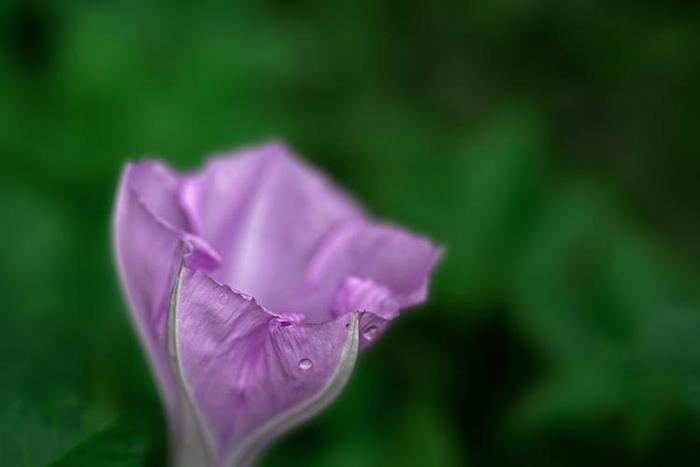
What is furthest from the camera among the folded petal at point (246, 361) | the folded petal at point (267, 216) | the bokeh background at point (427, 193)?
the bokeh background at point (427, 193)

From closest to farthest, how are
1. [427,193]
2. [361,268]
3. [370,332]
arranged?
[370,332] → [361,268] → [427,193]

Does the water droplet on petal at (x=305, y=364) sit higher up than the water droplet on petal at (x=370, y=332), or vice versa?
the water droplet on petal at (x=370, y=332)

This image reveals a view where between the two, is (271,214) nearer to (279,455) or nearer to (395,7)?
(279,455)

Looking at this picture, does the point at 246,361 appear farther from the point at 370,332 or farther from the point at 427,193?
the point at 427,193

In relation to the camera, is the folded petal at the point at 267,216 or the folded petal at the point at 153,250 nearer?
the folded petal at the point at 153,250

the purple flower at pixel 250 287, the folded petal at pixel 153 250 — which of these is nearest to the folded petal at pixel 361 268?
the purple flower at pixel 250 287

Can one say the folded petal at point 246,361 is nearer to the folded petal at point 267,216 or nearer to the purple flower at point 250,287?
the purple flower at point 250,287

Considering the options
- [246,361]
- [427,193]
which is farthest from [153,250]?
[427,193]
